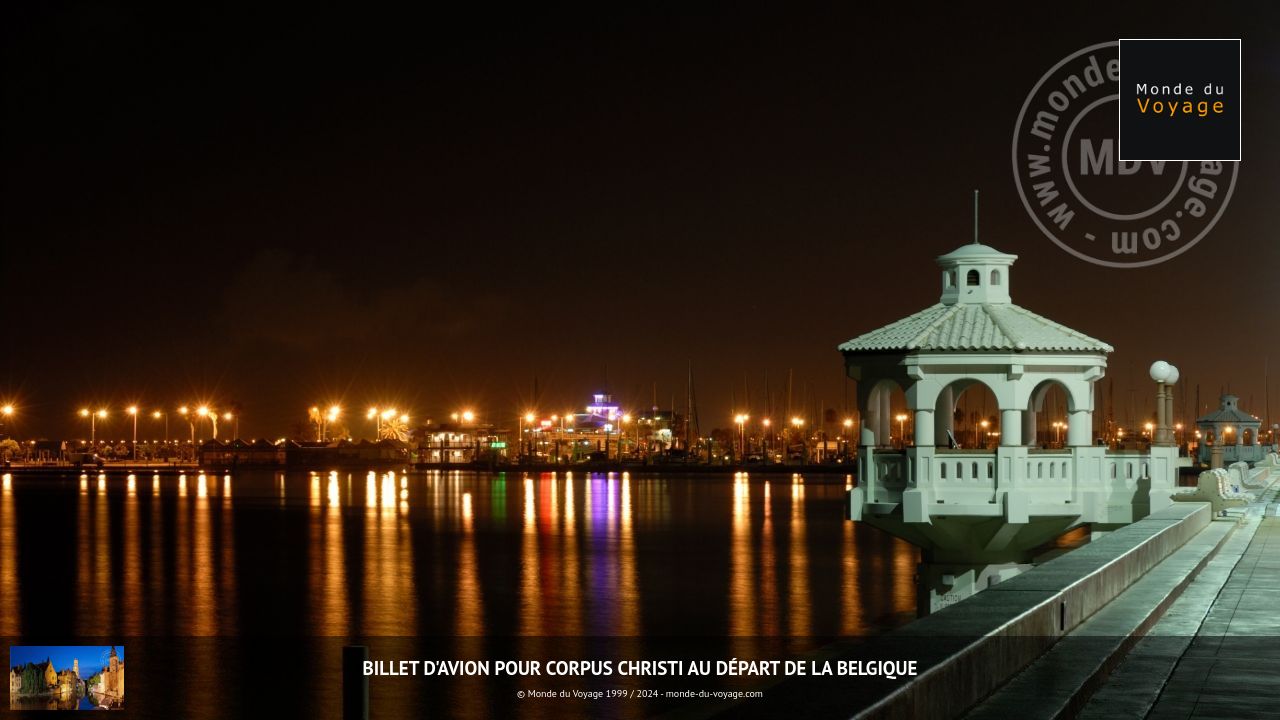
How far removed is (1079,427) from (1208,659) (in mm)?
15704

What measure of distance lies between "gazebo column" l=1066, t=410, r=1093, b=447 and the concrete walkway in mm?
8363

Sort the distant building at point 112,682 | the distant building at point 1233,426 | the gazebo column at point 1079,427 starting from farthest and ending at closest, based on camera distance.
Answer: the distant building at point 1233,426
the distant building at point 112,682
the gazebo column at point 1079,427

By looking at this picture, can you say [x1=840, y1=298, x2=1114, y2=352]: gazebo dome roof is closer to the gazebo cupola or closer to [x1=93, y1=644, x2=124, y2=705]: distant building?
the gazebo cupola

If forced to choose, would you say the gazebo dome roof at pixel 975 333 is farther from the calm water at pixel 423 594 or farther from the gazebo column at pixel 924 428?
the calm water at pixel 423 594

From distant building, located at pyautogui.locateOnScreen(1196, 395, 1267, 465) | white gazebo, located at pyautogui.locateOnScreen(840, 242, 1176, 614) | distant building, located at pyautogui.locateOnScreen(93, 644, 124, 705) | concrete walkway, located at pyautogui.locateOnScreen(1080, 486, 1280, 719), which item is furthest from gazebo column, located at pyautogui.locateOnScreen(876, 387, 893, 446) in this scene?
distant building, located at pyautogui.locateOnScreen(1196, 395, 1267, 465)

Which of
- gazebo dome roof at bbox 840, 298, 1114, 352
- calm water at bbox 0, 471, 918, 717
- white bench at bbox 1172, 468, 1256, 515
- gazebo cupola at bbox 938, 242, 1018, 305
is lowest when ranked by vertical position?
calm water at bbox 0, 471, 918, 717

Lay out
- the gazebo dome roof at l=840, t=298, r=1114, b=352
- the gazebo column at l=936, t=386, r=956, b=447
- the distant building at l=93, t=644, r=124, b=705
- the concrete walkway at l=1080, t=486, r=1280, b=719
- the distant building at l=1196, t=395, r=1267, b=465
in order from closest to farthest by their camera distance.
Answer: the concrete walkway at l=1080, t=486, r=1280, b=719 < the gazebo dome roof at l=840, t=298, r=1114, b=352 < the gazebo column at l=936, t=386, r=956, b=447 < the distant building at l=93, t=644, r=124, b=705 < the distant building at l=1196, t=395, r=1267, b=465

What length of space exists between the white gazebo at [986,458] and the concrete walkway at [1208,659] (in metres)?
7.30

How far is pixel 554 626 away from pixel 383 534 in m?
50.1

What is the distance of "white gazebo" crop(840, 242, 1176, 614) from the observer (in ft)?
89.3

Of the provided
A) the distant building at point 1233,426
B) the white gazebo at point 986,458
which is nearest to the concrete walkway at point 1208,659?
the white gazebo at point 986,458

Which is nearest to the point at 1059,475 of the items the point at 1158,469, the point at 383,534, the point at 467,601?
the point at 1158,469

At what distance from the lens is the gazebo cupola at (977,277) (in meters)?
28.7

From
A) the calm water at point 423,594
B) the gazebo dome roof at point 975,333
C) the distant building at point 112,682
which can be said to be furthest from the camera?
the calm water at point 423,594
